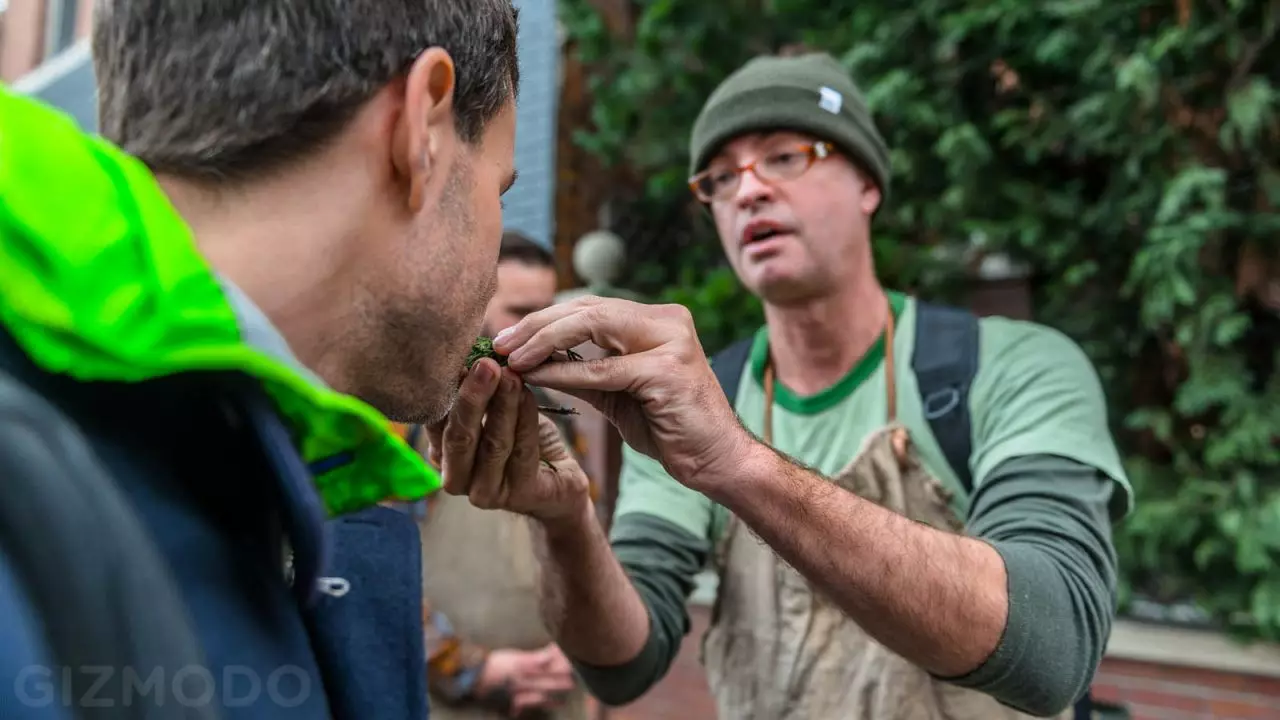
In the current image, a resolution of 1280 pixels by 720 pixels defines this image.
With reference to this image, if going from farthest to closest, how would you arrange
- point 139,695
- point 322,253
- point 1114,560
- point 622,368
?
point 1114,560 < point 622,368 < point 322,253 < point 139,695

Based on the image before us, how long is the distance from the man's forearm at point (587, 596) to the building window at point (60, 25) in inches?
496

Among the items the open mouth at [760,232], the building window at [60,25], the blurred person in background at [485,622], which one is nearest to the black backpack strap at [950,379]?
the open mouth at [760,232]

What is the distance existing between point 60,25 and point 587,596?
43.2 feet

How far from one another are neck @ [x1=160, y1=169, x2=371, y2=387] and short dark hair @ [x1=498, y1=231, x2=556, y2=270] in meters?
2.47

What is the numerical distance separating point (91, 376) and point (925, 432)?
1576 mm

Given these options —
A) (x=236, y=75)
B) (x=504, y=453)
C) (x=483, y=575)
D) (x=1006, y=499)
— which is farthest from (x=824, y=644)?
(x=236, y=75)

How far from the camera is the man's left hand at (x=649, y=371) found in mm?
1257

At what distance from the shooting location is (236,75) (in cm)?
85

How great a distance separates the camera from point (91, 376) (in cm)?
67

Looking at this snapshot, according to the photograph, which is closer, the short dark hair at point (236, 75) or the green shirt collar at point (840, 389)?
the short dark hair at point (236, 75)

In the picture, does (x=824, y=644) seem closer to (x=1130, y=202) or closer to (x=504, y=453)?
(x=504, y=453)

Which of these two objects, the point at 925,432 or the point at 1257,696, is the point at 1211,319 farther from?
the point at 925,432

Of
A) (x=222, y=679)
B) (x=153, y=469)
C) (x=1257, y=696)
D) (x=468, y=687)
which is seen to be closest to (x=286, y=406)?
(x=153, y=469)

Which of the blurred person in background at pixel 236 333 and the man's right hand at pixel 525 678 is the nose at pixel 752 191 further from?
the man's right hand at pixel 525 678
